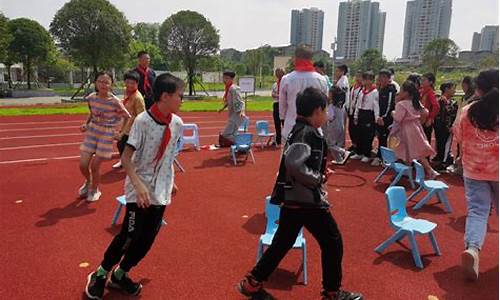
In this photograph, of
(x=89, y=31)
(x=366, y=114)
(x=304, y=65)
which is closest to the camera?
(x=304, y=65)

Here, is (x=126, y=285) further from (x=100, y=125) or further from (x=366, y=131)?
(x=366, y=131)

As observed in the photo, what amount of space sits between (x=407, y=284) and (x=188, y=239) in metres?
2.28

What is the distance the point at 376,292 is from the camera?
3.33 meters

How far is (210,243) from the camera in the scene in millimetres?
4227

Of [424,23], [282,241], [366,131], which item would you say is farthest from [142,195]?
[424,23]

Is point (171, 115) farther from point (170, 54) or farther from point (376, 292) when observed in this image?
point (170, 54)

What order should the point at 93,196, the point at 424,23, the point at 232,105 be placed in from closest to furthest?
1. the point at 93,196
2. the point at 232,105
3. the point at 424,23

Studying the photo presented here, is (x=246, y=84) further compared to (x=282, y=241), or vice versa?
(x=246, y=84)

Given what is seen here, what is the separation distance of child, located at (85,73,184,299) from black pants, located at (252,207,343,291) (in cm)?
Result: 93

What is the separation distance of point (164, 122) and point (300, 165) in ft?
3.58

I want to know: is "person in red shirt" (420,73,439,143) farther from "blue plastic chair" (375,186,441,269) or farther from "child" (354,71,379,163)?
"blue plastic chair" (375,186,441,269)

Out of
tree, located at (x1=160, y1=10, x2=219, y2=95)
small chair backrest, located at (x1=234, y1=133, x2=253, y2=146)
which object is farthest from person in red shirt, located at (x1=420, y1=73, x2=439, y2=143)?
tree, located at (x1=160, y1=10, x2=219, y2=95)

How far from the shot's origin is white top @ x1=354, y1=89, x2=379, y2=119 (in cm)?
809

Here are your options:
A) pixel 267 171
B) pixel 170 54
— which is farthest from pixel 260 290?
pixel 170 54
